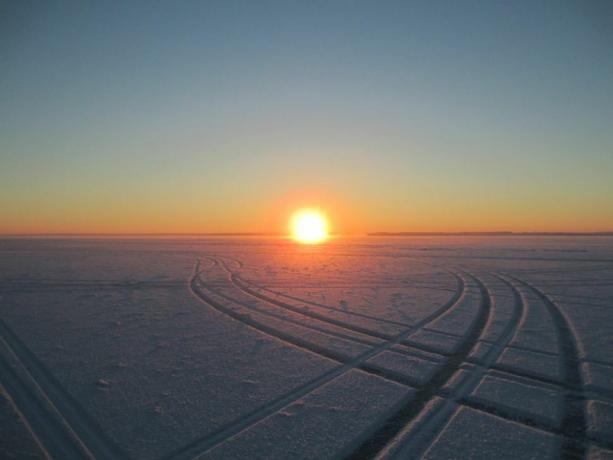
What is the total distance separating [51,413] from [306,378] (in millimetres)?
2710

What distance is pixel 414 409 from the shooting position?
3.46m

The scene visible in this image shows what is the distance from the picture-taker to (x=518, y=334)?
5906 mm

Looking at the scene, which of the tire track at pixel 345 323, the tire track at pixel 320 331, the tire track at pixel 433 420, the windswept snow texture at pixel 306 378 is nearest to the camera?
the tire track at pixel 433 420

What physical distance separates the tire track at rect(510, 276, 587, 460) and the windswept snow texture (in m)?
0.02

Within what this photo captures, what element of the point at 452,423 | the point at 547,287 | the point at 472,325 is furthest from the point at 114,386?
the point at 547,287

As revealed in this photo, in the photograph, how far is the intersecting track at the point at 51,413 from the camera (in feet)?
9.46

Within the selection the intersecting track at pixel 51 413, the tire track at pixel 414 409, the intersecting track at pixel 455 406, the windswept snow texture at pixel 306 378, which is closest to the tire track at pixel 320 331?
the windswept snow texture at pixel 306 378

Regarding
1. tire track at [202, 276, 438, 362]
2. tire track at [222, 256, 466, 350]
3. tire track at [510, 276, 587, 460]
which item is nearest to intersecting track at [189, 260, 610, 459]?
tire track at [510, 276, 587, 460]

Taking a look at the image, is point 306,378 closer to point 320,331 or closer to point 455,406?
point 455,406

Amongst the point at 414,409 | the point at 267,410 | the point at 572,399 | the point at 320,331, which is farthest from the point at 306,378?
the point at 572,399

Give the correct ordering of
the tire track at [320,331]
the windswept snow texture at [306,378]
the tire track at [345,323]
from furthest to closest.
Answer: the tire track at [345,323] → the tire track at [320,331] → the windswept snow texture at [306,378]

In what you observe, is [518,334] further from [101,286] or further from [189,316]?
[101,286]

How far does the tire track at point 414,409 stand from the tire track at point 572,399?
3.73 ft

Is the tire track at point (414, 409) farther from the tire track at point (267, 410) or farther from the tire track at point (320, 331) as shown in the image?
the tire track at point (267, 410)
